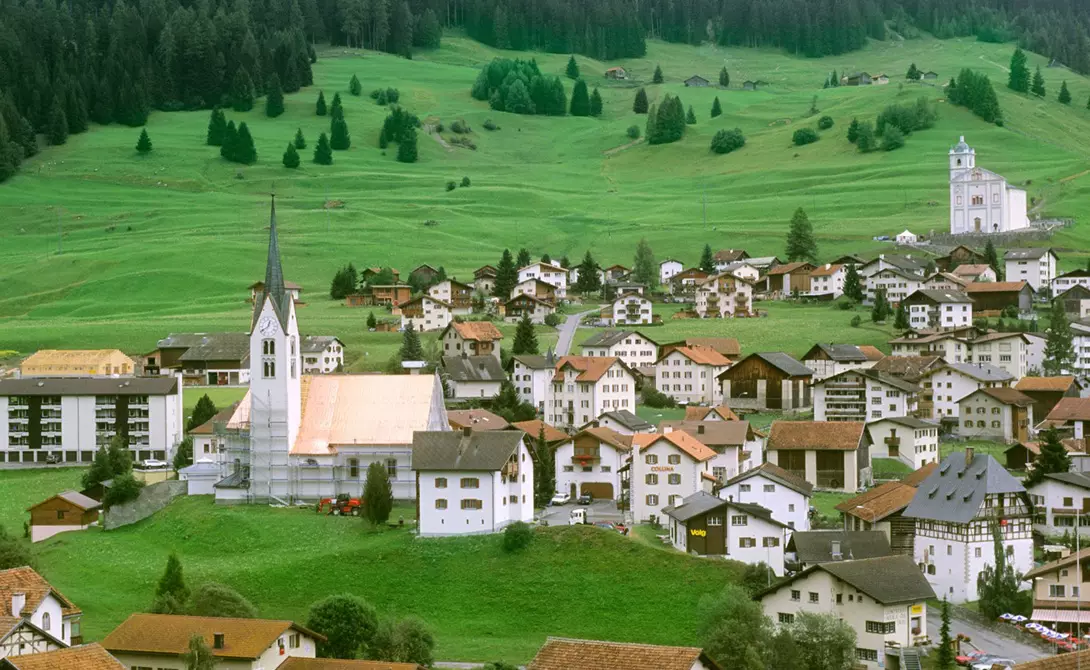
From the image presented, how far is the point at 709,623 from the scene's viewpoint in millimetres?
43594

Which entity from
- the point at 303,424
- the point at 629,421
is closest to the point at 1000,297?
the point at 629,421

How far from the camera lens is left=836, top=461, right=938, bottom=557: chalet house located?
54750 mm

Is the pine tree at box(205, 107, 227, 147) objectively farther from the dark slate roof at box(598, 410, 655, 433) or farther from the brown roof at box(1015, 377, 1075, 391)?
the brown roof at box(1015, 377, 1075, 391)

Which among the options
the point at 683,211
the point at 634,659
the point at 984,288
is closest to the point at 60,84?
the point at 683,211

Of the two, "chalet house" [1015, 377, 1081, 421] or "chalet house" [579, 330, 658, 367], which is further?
"chalet house" [579, 330, 658, 367]

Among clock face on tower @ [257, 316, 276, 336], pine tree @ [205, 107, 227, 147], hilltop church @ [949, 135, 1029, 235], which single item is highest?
pine tree @ [205, 107, 227, 147]

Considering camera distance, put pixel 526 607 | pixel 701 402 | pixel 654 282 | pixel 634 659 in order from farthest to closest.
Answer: pixel 654 282 < pixel 701 402 < pixel 526 607 < pixel 634 659

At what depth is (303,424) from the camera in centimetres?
6444

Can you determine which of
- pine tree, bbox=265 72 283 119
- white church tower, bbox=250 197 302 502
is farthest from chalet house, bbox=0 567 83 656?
pine tree, bbox=265 72 283 119

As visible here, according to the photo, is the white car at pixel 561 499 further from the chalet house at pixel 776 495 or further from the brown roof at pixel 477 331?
the brown roof at pixel 477 331

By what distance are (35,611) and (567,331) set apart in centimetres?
6009

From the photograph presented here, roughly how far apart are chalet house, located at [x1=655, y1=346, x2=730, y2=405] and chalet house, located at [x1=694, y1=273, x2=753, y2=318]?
1729cm

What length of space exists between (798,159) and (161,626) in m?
134

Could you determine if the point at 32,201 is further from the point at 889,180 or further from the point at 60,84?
the point at 889,180
